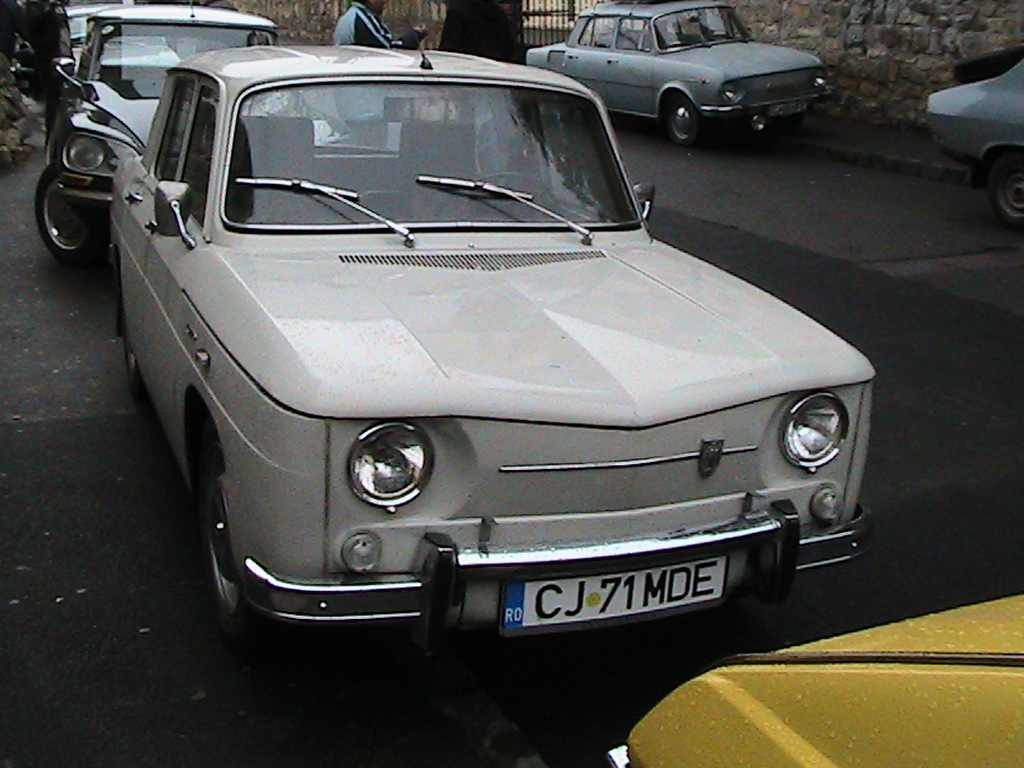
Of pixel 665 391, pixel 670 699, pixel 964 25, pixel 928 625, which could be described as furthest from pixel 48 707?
pixel 964 25

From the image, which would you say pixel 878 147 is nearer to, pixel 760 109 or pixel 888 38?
pixel 760 109

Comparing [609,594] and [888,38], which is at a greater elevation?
[888,38]

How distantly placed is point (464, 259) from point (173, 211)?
1007 mm

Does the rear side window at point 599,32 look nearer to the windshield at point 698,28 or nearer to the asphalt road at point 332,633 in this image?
the windshield at point 698,28

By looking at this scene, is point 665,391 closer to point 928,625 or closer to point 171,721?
point 928,625

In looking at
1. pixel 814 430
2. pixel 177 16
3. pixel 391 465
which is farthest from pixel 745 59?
pixel 391 465

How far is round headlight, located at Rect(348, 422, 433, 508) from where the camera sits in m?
3.22

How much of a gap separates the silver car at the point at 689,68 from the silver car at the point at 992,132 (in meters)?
4.04

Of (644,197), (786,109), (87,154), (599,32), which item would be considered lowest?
(786,109)

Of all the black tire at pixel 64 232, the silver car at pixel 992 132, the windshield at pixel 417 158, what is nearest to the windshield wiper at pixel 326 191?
the windshield at pixel 417 158

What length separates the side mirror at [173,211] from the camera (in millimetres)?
4496

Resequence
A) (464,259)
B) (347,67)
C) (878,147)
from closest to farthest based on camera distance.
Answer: (464,259), (347,67), (878,147)

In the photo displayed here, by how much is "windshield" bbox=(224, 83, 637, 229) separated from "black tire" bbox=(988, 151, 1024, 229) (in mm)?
7068

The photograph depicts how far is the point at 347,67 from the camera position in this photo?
4.81 meters
